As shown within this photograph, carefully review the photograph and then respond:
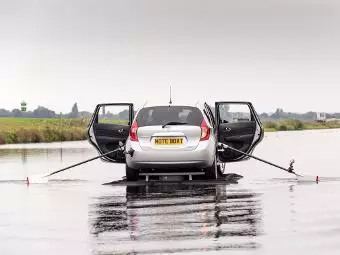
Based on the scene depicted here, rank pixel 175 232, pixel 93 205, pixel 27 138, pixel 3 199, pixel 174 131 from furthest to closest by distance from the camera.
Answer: pixel 27 138 → pixel 174 131 → pixel 3 199 → pixel 93 205 → pixel 175 232

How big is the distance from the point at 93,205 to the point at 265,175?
9.19 meters

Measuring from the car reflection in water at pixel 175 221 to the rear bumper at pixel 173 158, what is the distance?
1.72 ft

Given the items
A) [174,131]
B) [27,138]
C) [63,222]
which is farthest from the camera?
[27,138]

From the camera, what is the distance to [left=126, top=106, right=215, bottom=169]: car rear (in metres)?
18.1

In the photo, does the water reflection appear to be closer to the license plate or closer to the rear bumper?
the rear bumper

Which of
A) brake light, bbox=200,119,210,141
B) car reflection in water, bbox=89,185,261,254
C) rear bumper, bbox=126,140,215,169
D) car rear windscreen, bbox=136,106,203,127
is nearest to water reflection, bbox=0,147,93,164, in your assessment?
car rear windscreen, bbox=136,106,203,127

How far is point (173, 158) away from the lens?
59.3 feet

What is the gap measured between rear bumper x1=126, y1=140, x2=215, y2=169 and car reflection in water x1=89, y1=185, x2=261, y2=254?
525mm

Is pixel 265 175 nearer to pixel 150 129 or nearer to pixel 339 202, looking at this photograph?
pixel 150 129

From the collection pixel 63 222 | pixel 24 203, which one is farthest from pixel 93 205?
pixel 63 222

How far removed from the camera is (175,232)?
444 inches

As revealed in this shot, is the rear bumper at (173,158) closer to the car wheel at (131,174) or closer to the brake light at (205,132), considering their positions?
the brake light at (205,132)

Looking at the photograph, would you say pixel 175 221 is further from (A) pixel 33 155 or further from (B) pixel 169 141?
(A) pixel 33 155

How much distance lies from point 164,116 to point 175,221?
7.20m
